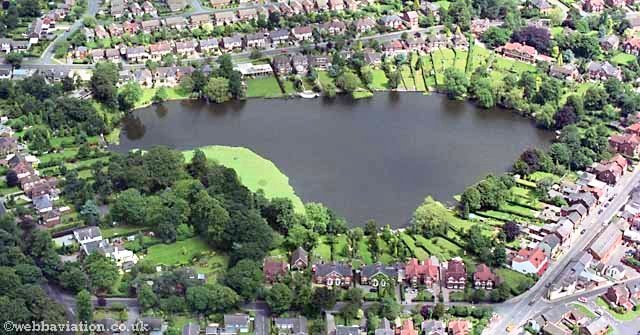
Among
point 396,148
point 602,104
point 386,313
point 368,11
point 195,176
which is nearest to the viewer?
point 386,313

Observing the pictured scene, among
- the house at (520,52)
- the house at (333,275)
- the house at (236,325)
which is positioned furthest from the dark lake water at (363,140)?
the house at (236,325)

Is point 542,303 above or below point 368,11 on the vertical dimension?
below

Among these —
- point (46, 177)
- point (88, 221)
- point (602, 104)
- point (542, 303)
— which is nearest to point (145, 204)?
point (88, 221)

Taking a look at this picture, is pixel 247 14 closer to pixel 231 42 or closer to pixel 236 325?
pixel 231 42

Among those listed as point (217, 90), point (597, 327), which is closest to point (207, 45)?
point (217, 90)

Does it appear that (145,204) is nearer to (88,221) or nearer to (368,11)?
(88,221)

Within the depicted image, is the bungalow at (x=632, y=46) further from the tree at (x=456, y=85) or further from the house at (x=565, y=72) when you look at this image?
the tree at (x=456, y=85)
